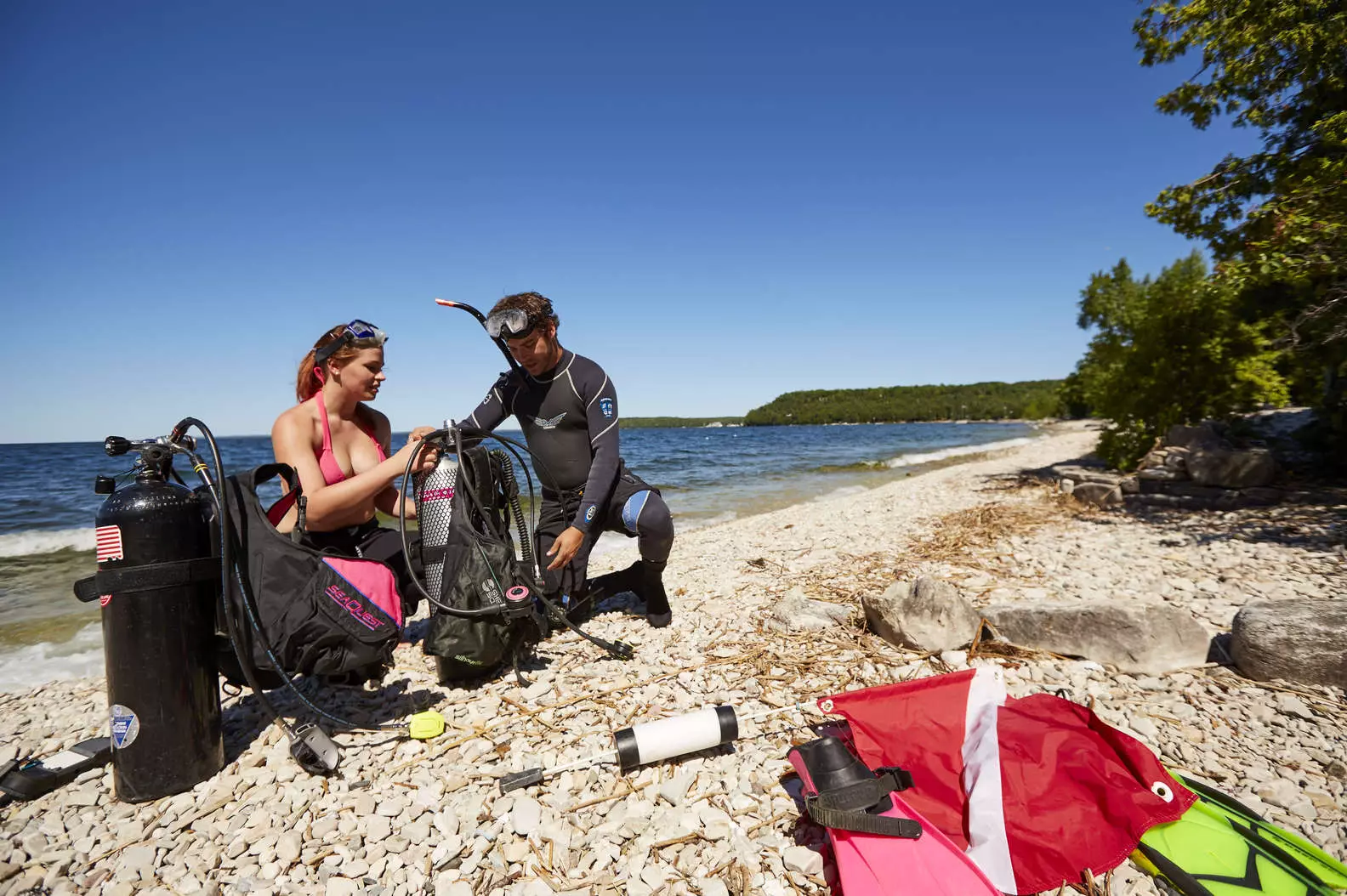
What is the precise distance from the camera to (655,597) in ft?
13.0

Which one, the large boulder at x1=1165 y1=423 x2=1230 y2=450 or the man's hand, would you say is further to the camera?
the large boulder at x1=1165 y1=423 x2=1230 y2=450

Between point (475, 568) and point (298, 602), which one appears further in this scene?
point (475, 568)

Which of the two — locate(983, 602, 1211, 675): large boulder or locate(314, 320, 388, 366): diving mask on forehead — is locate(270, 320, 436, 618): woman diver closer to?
locate(314, 320, 388, 366): diving mask on forehead

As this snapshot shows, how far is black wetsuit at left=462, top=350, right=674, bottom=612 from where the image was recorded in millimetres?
3736

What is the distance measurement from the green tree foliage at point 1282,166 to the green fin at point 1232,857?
486 centimetres

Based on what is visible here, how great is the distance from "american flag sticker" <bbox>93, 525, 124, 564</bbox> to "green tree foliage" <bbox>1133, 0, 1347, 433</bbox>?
7.79 metres

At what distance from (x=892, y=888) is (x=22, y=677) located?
5959 mm

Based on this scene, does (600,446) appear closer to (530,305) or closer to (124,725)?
(530,305)

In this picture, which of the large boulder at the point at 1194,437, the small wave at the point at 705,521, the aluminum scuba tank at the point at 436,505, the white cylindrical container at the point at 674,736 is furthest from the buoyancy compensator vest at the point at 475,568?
the large boulder at the point at 1194,437

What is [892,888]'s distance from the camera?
1.64 m

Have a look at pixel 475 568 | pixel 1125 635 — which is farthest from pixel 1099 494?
pixel 475 568

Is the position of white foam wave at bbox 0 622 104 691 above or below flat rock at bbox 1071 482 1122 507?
below

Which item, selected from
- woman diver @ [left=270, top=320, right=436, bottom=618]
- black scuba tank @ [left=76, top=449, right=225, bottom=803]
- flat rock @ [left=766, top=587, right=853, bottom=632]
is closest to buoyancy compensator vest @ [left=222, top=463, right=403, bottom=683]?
black scuba tank @ [left=76, top=449, right=225, bottom=803]

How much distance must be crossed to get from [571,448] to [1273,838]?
351 cm
